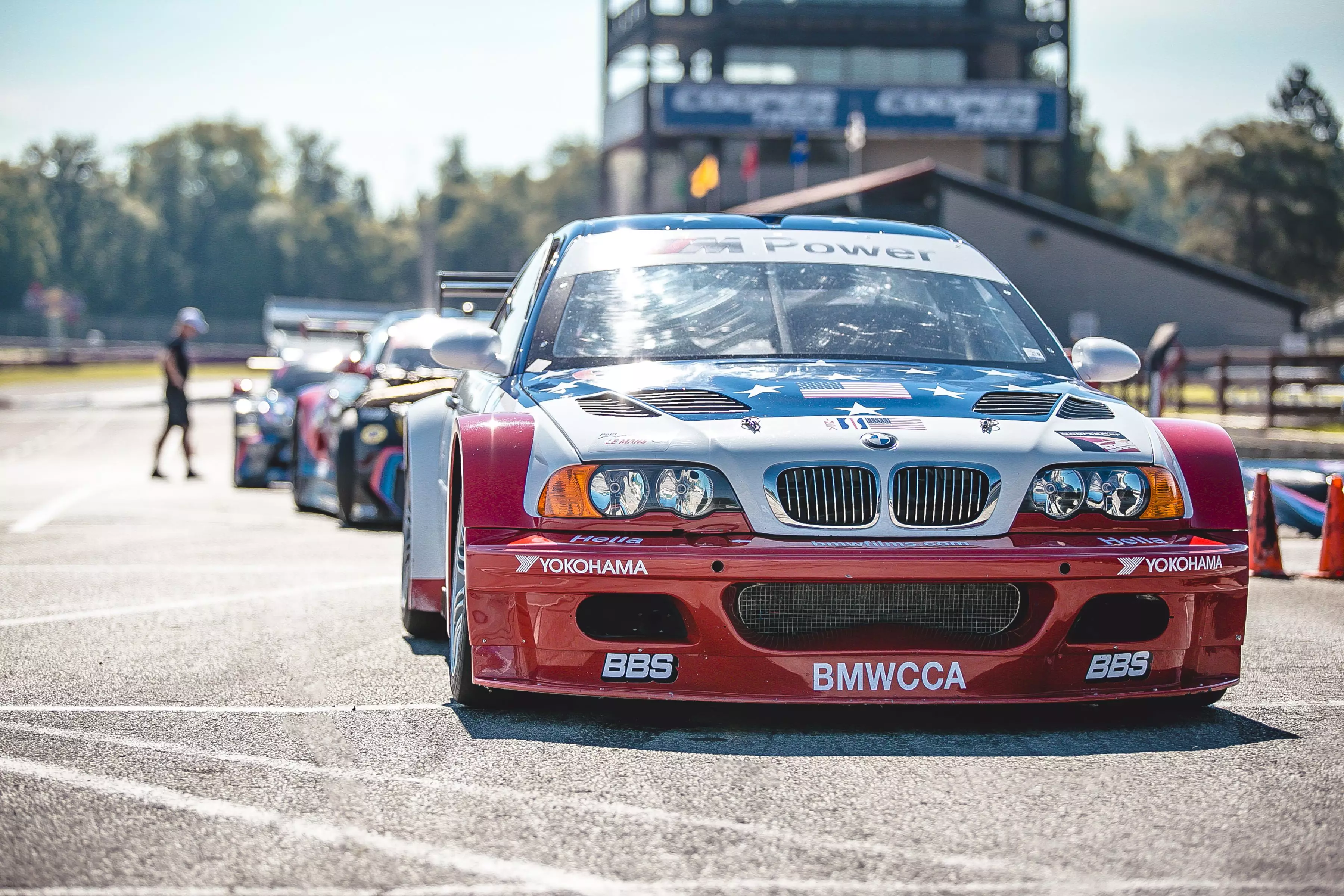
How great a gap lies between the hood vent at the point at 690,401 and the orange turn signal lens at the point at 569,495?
0.33 metres

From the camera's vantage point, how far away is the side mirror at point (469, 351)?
5.31m

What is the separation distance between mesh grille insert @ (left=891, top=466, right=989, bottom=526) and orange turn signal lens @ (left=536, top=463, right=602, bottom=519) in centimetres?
80

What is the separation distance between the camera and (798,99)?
179ft

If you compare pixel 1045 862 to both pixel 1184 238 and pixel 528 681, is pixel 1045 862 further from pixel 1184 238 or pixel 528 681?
→ pixel 1184 238

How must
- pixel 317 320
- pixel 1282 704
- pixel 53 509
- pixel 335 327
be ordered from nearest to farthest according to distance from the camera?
pixel 1282 704, pixel 53 509, pixel 335 327, pixel 317 320

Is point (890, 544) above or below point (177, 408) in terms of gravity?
above

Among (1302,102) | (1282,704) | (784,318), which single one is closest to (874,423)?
(784,318)

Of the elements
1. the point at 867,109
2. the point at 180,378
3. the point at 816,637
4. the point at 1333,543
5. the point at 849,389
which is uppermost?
the point at 867,109

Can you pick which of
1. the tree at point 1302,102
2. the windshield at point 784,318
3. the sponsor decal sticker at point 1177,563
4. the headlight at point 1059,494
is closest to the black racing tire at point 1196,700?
the sponsor decal sticker at point 1177,563

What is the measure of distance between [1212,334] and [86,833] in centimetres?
4216

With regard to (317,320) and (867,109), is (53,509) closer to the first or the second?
(317,320)

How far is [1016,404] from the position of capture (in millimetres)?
4879

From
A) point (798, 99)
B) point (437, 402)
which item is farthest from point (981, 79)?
point (437, 402)

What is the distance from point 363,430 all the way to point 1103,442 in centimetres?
696
